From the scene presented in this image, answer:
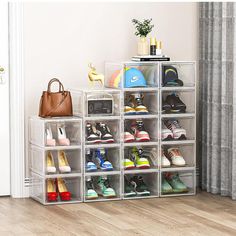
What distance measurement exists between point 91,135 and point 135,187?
577mm

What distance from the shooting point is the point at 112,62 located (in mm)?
5574

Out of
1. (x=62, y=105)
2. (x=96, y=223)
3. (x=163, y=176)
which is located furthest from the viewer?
(x=163, y=176)

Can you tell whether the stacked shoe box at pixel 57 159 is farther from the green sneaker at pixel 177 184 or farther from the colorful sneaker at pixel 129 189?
the green sneaker at pixel 177 184

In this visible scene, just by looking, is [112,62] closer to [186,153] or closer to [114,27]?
[114,27]

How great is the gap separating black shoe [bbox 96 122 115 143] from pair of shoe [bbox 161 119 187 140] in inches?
17.7

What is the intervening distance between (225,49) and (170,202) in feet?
4.29

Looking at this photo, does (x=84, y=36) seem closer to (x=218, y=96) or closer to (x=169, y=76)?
(x=169, y=76)

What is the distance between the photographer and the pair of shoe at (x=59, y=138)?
527 centimetres

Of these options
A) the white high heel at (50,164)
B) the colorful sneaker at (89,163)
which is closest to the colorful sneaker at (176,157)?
the colorful sneaker at (89,163)

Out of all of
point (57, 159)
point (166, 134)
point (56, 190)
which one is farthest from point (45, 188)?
point (166, 134)

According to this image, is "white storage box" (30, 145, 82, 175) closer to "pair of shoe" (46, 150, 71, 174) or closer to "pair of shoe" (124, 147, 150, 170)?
"pair of shoe" (46, 150, 71, 174)

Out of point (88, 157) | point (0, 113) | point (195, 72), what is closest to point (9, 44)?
point (0, 113)

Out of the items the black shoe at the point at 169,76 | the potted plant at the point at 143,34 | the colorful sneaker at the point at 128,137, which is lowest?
the colorful sneaker at the point at 128,137

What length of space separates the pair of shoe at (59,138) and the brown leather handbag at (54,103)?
0.12 m
